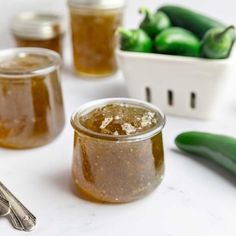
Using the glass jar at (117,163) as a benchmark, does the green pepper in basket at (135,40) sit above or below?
above

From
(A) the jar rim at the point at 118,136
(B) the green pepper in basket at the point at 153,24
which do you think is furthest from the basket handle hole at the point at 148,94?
(A) the jar rim at the point at 118,136

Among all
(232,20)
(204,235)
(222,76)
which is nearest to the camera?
(204,235)

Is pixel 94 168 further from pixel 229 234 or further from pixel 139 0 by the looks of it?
pixel 139 0

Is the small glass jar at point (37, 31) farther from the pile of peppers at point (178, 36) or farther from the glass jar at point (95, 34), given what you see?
the pile of peppers at point (178, 36)

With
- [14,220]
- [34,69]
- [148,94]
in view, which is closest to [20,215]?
[14,220]

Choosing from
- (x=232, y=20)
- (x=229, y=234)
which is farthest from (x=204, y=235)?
(x=232, y=20)

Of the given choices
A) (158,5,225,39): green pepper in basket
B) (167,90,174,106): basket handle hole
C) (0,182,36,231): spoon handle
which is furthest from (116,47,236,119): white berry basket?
(0,182,36,231): spoon handle

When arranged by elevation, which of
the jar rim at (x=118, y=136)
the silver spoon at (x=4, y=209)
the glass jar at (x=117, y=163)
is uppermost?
the jar rim at (x=118, y=136)

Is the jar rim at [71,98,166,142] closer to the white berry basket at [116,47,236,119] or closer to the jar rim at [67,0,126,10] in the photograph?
the white berry basket at [116,47,236,119]
